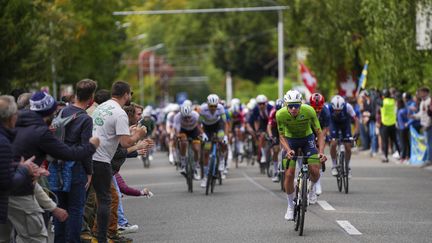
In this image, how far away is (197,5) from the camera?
92.6 m

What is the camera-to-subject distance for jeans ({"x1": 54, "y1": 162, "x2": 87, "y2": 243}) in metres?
10.8

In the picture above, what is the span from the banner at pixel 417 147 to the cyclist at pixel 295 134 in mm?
13856

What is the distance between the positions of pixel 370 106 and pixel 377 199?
1563cm

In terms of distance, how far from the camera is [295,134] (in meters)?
15.3

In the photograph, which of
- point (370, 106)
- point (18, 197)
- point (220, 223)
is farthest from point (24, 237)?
point (370, 106)

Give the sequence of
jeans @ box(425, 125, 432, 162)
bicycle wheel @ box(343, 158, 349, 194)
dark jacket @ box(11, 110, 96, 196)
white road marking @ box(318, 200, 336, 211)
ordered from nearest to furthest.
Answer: dark jacket @ box(11, 110, 96, 196), white road marking @ box(318, 200, 336, 211), bicycle wheel @ box(343, 158, 349, 194), jeans @ box(425, 125, 432, 162)

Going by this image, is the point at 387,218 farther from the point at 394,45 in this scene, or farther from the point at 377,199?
the point at 394,45

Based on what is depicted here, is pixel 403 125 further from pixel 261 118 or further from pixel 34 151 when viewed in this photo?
pixel 34 151

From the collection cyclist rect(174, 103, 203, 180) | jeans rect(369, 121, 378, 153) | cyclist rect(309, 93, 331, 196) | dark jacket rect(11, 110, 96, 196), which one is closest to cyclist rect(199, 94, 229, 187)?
cyclist rect(174, 103, 203, 180)

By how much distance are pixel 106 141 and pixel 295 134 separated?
153 inches

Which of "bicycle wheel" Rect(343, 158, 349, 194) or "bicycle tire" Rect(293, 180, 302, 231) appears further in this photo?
"bicycle wheel" Rect(343, 158, 349, 194)

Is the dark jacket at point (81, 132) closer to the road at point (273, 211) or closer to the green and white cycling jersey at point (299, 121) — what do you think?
the road at point (273, 211)

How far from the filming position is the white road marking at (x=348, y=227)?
45.6 feet

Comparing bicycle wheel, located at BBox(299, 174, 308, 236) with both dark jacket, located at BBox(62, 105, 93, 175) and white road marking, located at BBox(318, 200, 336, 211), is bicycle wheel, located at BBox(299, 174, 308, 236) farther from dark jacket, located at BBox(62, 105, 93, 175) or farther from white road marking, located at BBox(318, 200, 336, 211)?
dark jacket, located at BBox(62, 105, 93, 175)
